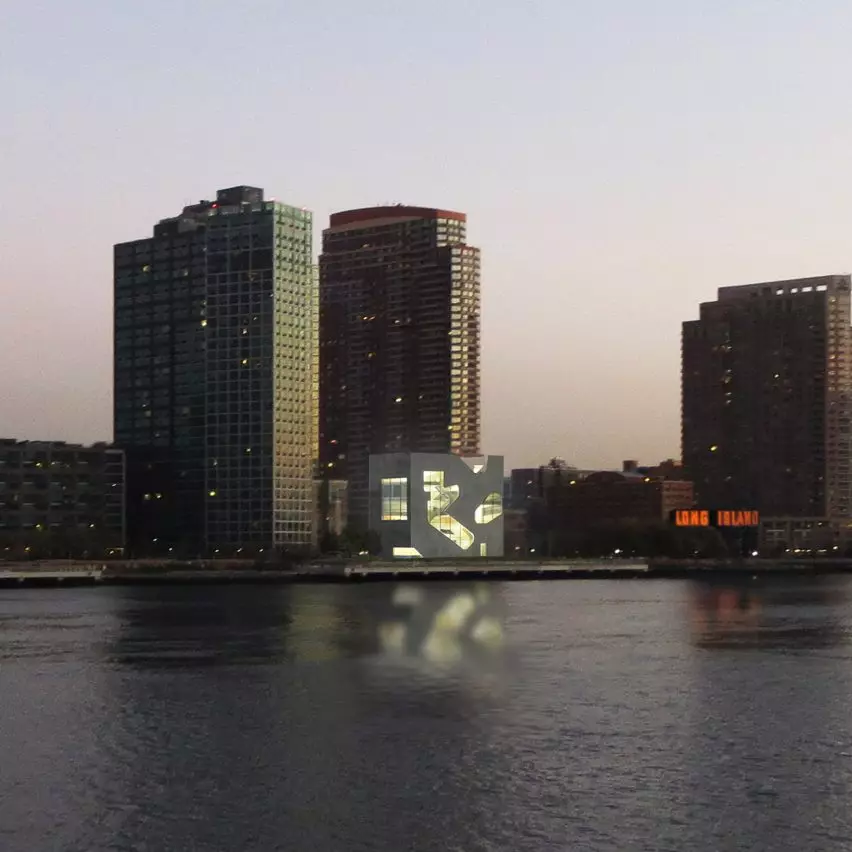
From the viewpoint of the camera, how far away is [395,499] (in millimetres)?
188375

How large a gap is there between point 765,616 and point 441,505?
281ft

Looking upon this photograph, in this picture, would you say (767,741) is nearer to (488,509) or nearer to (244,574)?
(244,574)

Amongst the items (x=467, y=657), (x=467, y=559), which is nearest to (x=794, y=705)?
(x=467, y=657)

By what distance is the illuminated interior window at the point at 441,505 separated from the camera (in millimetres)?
186875

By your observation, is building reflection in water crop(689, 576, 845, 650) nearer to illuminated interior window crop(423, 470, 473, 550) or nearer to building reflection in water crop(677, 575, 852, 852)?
building reflection in water crop(677, 575, 852, 852)

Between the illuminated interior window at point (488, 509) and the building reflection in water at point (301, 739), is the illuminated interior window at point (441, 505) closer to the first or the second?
the illuminated interior window at point (488, 509)

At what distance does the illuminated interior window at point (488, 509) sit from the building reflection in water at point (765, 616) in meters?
29.7

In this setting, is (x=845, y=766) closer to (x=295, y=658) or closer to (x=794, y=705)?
(x=794, y=705)

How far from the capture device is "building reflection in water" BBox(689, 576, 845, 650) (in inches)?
3196

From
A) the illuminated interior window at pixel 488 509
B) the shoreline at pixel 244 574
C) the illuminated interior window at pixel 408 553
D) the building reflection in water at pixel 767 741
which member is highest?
the illuminated interior window at pixel 488 509

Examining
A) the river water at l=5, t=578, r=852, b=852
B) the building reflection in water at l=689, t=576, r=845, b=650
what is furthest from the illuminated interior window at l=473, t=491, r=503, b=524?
the river water at l=5, t=578, r=852, b=852

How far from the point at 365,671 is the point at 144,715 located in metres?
14.0

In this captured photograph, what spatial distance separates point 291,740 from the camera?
42906 millimetres

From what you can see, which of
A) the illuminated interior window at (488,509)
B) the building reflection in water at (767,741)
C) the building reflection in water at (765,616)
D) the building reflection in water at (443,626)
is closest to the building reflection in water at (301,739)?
the building reflection in water at (443,626)
